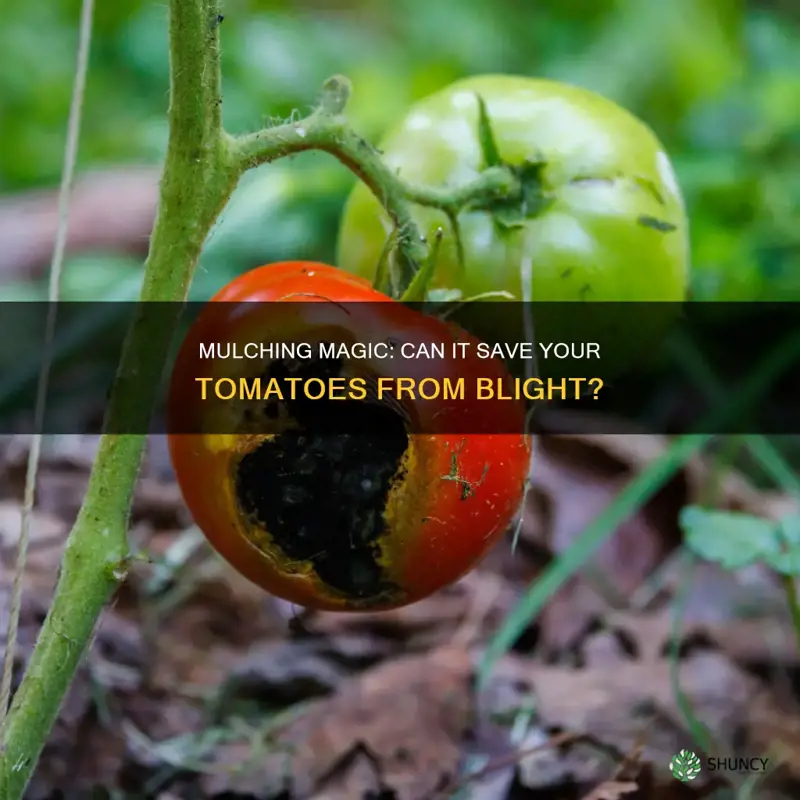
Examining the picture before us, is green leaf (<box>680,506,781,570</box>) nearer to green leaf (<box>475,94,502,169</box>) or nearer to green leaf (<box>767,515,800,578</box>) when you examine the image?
green leaf (<box>767,515,800,578</box>)

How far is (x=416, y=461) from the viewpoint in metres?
0.57

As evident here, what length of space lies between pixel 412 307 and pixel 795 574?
43 cm

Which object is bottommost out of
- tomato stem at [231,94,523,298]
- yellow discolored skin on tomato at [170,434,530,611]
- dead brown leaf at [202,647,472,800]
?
dead brown leaf at [202,647,472,800]

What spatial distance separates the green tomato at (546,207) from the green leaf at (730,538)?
8.7 inches

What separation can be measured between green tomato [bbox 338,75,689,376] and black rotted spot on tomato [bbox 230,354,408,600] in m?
0.18

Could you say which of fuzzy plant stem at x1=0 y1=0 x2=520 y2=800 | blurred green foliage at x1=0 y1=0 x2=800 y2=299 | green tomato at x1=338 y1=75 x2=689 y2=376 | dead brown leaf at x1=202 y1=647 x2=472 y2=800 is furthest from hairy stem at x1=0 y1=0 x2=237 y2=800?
blurred green foliage at x1=0 y1=0 x2=800 y2=299

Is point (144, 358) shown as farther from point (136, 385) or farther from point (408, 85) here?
point (408, 85)

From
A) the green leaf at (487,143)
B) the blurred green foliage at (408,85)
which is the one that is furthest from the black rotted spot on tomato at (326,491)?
the blurred green foliage at (408,85)

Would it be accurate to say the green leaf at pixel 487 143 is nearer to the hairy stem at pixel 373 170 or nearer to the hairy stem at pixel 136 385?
the hairy stem at pixel 373 170

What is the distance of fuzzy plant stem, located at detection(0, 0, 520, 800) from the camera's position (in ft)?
1.78

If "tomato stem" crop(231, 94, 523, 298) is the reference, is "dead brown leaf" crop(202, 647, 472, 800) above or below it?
below

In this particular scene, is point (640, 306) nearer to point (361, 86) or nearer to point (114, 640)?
point (114, 640)

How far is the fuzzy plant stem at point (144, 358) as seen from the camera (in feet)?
1.78

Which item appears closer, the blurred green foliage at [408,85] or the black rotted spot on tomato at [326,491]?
the black rotted spot on tomato at [326,491]
